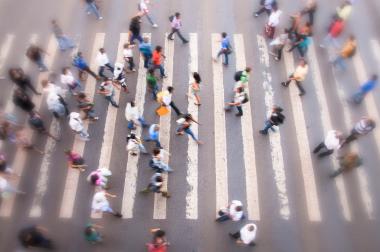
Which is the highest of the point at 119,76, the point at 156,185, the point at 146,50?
the point at 146,50

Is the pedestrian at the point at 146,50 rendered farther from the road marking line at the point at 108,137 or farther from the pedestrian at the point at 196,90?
the pedestrian at the point at 196,90

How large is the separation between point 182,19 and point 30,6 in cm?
697

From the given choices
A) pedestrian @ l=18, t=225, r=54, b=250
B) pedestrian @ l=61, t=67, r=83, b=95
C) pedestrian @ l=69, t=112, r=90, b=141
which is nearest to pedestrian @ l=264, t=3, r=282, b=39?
pedestrian @ l=61, t=67, r=83, b=95

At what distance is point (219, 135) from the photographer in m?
12.6

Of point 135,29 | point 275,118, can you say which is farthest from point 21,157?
point 275,118

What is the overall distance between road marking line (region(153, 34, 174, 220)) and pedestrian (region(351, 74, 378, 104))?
6629mm

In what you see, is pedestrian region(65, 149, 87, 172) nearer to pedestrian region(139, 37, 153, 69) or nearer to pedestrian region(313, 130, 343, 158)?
pedestrian region(139, 37, 153, 69)

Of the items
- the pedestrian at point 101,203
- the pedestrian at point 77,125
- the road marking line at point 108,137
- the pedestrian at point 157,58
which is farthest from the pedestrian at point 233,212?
the pedestrian at point 157,58

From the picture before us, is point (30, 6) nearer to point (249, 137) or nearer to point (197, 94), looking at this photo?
point (197, 94)

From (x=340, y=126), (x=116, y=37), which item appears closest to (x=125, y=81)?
(x=116, y=37)

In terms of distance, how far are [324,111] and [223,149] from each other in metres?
3.96

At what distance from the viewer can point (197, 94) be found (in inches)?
530

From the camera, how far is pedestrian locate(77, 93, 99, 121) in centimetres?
1192

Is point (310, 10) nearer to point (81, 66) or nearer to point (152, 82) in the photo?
point (152, 82)
